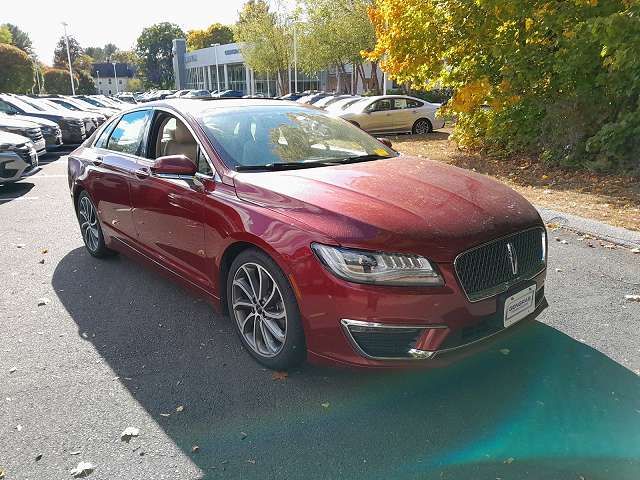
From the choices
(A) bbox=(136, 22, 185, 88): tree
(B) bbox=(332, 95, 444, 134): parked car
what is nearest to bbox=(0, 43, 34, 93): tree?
(B) bbox=(332, 95, 444, 134): parked car

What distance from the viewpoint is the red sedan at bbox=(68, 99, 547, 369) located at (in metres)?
2.63

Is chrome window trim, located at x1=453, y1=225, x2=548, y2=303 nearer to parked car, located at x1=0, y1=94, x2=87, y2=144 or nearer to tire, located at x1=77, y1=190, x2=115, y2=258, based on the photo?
tire, located at x1=77, y1=190, x2=115, y2=258

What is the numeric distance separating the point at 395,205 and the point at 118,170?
2.79 meters

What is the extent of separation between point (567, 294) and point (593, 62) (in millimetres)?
7184

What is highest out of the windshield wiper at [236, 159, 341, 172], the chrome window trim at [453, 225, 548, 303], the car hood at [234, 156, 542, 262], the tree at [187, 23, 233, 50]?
the tree at [187, 23, 233, 50]

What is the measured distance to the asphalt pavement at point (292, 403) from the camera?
245cm

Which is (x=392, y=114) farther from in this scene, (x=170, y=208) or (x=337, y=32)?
(x=337, y=32)

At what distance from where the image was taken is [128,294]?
452 cm

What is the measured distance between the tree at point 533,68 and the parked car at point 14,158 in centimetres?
800

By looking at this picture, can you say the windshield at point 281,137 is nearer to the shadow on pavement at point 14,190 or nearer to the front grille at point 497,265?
the front grille at point 497,265

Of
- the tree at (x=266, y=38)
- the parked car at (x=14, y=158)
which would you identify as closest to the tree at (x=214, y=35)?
the tree at (x=266, y=38)

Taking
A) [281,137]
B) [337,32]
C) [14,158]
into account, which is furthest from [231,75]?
[281,137]

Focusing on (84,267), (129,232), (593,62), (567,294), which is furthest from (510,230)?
(593,62)

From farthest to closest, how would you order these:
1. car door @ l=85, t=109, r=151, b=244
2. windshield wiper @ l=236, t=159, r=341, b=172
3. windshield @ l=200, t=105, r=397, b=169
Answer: car door @ l=85, t=109, r=151, b=244 → windshield @ l=200, t=105, r=397, b=169 → windshield wiper @ l=236, t=159, r=341, b=172
